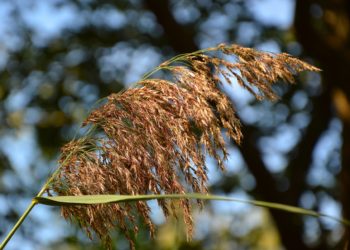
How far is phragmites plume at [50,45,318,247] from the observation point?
1.74 metres

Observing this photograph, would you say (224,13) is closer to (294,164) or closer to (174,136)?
(294,164)

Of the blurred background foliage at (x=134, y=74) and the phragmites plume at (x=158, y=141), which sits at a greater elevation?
the blurred background foliage at (x=134, y=74)

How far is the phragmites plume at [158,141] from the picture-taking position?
1.74 metres

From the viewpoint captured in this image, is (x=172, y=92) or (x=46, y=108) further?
(x=46, y=108)

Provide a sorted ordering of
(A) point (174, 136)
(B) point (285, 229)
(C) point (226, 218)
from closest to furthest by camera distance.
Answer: (A) point (174, 136)
(B) point (285, 229)
(C) point (226, 218)

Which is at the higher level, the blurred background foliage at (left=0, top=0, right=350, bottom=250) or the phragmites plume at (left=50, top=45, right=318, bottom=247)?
the blurred background foliage at (left=0, top=0, right=350, bottom=250)

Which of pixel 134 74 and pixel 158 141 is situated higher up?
pixel 134 74

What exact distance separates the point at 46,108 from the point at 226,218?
12.5ft

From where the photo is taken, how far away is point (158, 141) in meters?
1.77

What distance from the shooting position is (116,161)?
1.78 m

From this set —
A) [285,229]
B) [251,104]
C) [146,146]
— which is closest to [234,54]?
[146,146]

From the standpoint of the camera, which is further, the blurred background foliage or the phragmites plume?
the blurred background foliage

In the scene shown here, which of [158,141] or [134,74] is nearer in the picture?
[158,141]

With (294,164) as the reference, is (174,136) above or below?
below
